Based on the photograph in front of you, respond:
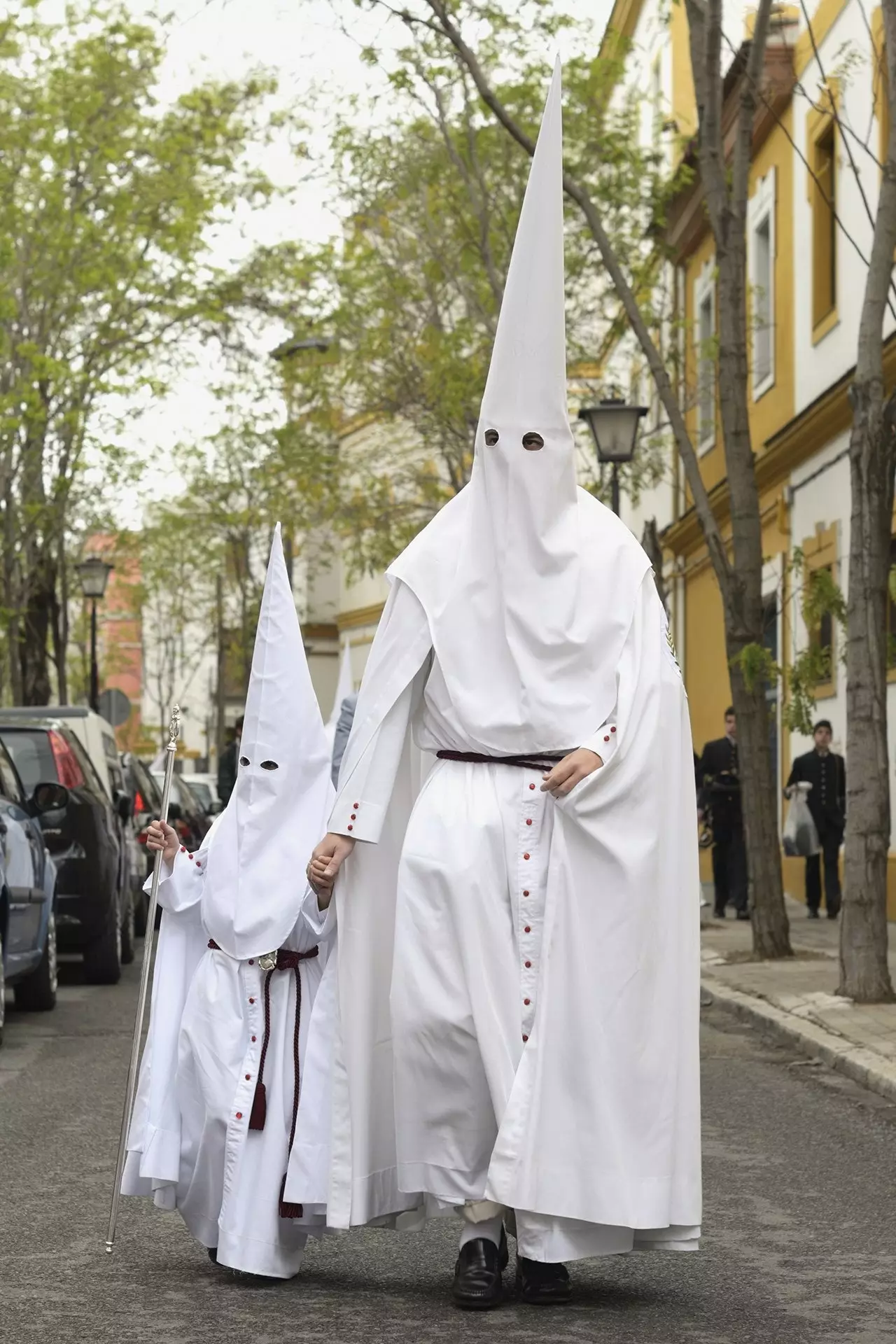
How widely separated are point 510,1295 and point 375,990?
79 cm

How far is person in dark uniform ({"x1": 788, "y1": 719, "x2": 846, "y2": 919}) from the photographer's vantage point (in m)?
21.2

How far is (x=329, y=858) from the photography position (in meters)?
5.69

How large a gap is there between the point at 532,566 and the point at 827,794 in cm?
1591

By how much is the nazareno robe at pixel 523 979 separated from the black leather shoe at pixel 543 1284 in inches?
3.8

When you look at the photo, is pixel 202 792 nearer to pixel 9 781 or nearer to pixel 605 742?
pixel 9 781

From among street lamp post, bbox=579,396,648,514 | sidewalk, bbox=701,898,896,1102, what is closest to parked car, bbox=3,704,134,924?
sidewalk, bbox=701,898,896,1102

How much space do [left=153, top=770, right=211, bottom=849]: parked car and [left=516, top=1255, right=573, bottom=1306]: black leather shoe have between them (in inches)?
674

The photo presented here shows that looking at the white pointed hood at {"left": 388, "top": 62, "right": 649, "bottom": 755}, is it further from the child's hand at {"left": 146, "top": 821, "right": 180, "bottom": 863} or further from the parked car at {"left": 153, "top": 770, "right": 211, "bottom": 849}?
the parked car at {"left": 153, "top": 770, "right": 211, "bottom": 849}

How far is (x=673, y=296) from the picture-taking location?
3080 cm

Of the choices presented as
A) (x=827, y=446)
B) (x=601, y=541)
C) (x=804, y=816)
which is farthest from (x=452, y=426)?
(x=601, y=541)

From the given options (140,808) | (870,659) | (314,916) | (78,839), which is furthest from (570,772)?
(140,808)

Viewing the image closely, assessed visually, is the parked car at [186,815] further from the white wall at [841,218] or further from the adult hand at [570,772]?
the adult hand at [570,772]

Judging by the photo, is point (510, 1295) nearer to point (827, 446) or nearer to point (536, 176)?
point (536, 176)

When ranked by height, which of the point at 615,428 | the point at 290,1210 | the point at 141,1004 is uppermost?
the point at 615,428
